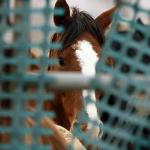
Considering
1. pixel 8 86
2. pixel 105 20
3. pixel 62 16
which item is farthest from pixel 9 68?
pixel 105 20

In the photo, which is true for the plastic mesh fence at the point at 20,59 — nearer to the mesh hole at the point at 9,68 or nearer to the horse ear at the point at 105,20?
the mesh hole at the point at 9,68

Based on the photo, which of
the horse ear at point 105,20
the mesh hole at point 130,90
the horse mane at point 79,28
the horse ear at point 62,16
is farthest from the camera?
the horse ear at point 105,20

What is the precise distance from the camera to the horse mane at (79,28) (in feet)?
9.63

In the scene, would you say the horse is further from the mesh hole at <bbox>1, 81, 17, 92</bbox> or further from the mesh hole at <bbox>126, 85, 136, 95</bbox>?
the mesh hole at <bbox>1, 81, 17, 92</bbox>

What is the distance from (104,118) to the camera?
101 inches

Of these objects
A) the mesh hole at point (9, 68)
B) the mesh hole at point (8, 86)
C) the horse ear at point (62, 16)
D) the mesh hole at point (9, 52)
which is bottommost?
the horse ear at point (62, 16)

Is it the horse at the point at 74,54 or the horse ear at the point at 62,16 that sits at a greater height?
the horse ear at the point at 62,16

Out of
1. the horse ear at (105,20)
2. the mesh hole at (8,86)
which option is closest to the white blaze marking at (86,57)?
the horse ear at (105,20)

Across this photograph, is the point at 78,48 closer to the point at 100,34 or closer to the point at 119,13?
the point at 100,34

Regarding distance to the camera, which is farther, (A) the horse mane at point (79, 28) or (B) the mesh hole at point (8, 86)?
(A) the horse mane at point (79, 28)

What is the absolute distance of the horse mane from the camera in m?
2.94

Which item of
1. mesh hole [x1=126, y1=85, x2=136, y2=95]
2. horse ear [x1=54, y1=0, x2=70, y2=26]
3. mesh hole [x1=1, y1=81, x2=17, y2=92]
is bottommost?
horse ear [x1=54, y1=0, x2=70, y2=26]

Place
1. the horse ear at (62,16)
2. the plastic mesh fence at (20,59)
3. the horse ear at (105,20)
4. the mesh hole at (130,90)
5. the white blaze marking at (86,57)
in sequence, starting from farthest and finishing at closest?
the horse ear at (105,20), the horse ear at (62,16), the white blaze marking at (86,57), the mesh hole at (130,90), the plastic mesh fence at (20,59)

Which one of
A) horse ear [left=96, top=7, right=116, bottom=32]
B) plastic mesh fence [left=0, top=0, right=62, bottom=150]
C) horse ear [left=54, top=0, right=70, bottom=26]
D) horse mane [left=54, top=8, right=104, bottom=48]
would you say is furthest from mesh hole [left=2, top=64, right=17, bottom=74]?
horse ear [left=96, top=7, right=116, bottom=32]
